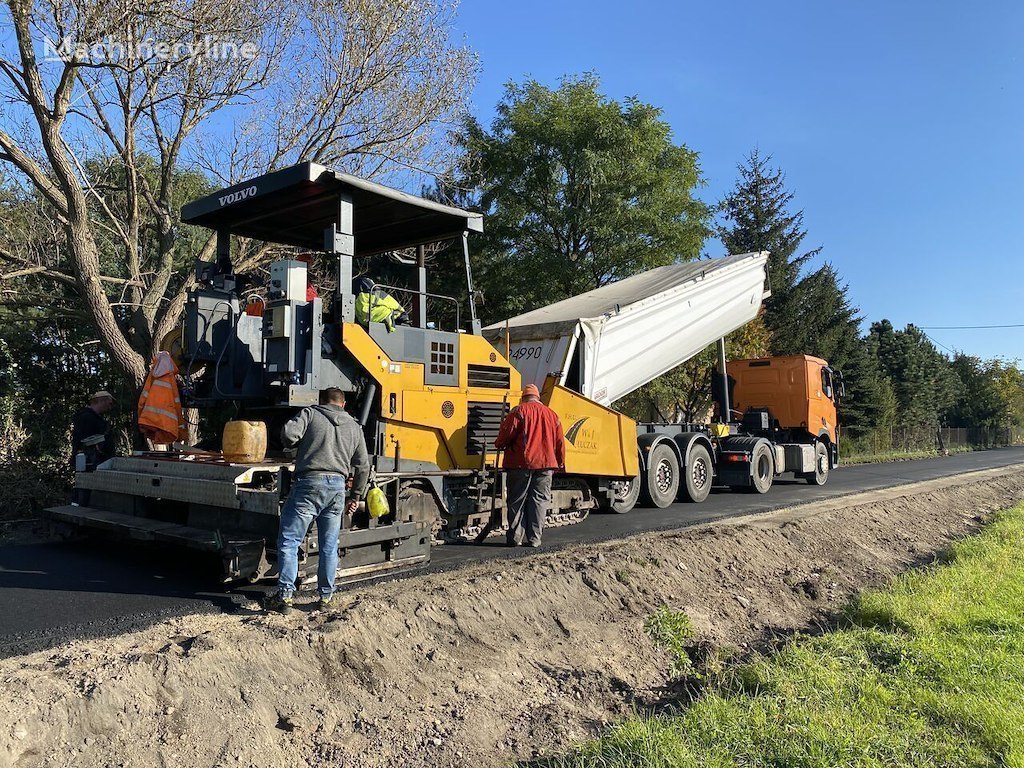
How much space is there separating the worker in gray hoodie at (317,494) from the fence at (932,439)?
96.2ft

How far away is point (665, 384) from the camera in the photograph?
712 inches

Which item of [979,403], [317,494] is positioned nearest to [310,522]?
[317,494]

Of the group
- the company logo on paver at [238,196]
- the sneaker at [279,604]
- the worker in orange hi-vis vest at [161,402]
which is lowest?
the sneaker at [279,604]

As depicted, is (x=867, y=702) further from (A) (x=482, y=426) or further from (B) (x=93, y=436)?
(B) (x=93, y=436)

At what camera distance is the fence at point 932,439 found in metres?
32.6

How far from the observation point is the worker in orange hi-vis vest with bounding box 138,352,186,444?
6680 mm

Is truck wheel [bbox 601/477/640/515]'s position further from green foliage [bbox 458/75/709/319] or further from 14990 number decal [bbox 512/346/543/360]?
green foliage [bbox 458/75/709/319]

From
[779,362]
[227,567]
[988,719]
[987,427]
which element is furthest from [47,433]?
[987,427]

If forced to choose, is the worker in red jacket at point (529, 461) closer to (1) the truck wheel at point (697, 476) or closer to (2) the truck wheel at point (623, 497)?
(2) the truck wheel at point (623, 497)

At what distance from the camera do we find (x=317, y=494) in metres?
4.91

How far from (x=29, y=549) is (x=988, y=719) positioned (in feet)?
26.1

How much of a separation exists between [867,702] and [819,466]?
42.0 ft

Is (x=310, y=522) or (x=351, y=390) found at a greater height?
(x=351, y=390)

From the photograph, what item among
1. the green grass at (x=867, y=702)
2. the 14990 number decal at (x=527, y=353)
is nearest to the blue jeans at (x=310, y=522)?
the green grass at (x=867, y=702)
